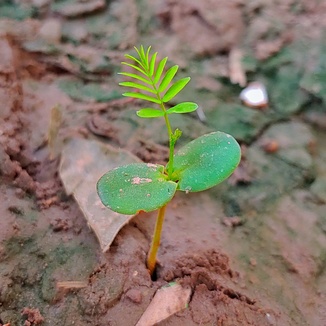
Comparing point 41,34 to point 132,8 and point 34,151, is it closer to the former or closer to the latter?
point 132,8

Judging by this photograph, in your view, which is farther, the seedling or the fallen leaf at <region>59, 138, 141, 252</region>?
the fallen leaf at <region>59, 138, 141, 252</region>

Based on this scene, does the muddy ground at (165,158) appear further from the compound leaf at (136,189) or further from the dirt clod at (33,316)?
the compound leaf at (136,189)

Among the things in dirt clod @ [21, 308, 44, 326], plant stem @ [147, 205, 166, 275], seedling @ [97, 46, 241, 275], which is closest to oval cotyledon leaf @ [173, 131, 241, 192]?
seedling @ [97, 46, 241, 275]

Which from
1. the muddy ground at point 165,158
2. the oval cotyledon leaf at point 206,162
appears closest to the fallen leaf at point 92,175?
the muddy ground at point 165,158

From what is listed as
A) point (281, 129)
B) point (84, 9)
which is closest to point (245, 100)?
point (281, 129)

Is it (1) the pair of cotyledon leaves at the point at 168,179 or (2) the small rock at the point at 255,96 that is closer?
(1) the pair of cotyledon leaves at the point at 168,179

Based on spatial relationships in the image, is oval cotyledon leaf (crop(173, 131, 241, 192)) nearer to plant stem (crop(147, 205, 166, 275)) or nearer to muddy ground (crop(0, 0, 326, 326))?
plant stem (crop(147, 205, 166, 275))
